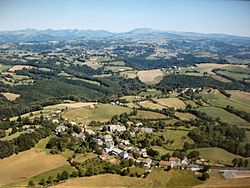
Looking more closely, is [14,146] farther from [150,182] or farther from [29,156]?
[150,182]

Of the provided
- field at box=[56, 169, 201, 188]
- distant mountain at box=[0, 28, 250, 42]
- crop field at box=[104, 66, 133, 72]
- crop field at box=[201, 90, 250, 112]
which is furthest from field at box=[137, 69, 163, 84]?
distant mountain at box=[0, 28, 250, 42]

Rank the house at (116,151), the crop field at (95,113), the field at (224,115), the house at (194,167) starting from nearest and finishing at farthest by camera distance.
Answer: the house at (194,167) → the house at (116,151) → the field at (224,115) → the crop field at (95,113)

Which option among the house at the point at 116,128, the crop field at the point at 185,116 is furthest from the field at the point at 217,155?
the crop field at the point at 185,116

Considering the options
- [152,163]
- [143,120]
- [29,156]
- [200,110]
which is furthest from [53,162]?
[200,110]

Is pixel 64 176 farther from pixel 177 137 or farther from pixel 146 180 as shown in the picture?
pixel 177 137

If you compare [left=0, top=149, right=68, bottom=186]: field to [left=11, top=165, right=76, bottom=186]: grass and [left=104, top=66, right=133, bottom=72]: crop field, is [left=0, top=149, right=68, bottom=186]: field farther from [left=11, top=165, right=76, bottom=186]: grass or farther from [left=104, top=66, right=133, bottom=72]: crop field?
[left=104, top=66, right=133, bottom=72]: crop field

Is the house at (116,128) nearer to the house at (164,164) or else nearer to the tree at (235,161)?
the house at (164,164)
